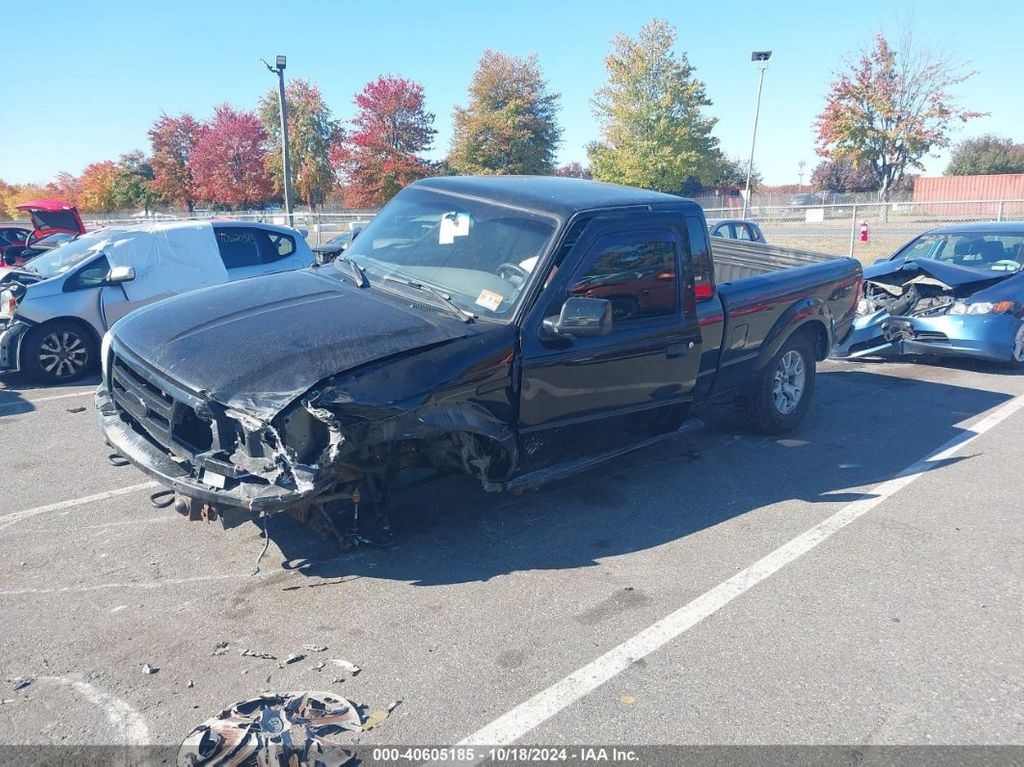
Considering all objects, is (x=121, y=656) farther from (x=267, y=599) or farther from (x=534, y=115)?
(x=534, y=115)

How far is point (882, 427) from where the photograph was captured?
6.83 m

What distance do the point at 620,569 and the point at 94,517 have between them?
3209mm

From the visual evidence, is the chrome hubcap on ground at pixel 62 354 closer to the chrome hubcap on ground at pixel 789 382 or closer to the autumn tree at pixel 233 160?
the chrome hubcap on ground at pixel 789 382

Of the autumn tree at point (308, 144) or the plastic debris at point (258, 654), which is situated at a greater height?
the autumn tree at point (308, 144)

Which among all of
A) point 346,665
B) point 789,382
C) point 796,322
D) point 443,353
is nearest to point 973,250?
point 789,382

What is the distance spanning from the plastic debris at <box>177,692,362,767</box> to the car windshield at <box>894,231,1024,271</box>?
31.7 ft

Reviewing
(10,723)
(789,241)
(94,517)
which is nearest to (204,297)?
(94,517)

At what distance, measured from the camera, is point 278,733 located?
9.02 feet

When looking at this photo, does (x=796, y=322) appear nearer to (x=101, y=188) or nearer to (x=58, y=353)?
(x=58, y=353)

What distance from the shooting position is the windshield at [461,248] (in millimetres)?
4438

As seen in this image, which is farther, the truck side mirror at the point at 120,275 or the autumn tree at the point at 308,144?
the autumn tree at the point at 308,144

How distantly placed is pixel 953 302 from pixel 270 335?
835cm

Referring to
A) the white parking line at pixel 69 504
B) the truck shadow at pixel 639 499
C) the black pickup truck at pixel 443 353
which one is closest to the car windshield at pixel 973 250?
the truck shadow at pixel 639 499

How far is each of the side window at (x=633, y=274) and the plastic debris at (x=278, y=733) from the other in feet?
8.39
